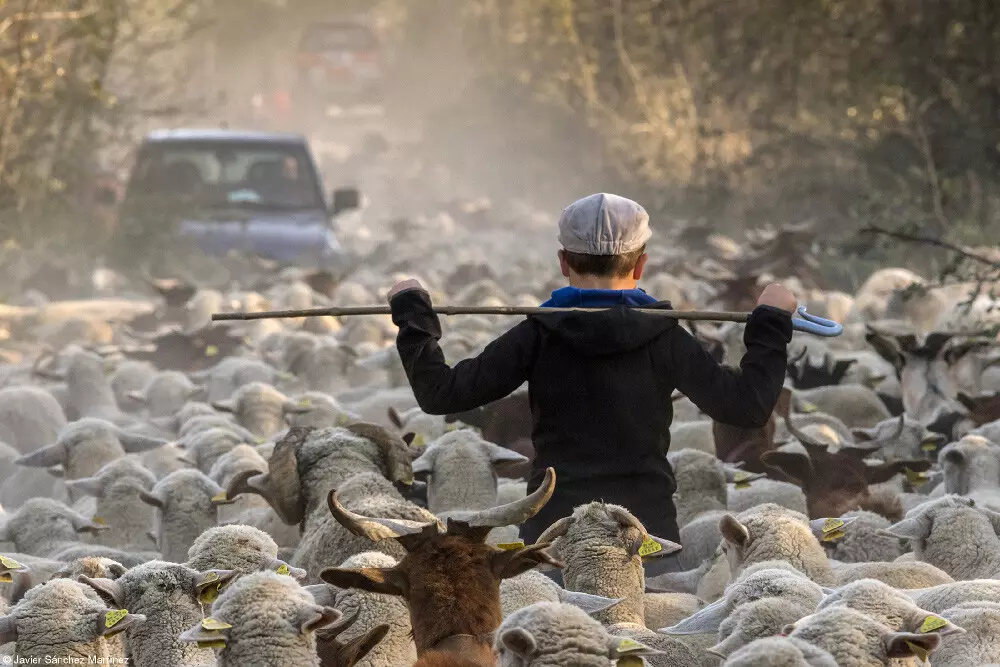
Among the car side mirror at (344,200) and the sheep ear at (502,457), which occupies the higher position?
the sheep ear at (502,457)

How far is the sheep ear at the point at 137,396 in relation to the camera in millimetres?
9398

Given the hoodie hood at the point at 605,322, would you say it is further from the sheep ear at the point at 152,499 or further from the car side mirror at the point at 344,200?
the car side mirror at the point at 344,200

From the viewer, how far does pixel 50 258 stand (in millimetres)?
15930

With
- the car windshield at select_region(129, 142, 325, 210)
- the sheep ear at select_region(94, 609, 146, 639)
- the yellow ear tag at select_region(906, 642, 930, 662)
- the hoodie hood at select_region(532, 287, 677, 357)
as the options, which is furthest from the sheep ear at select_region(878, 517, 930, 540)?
the car windshield at select_region(129, 142, 325, 210)

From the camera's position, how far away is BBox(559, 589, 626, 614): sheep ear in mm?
4070

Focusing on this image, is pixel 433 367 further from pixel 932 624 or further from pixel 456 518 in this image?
pixel 932 624

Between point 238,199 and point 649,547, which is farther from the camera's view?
point 238,199

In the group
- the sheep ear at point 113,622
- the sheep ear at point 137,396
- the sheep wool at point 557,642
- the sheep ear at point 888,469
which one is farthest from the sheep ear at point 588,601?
the sheep ear at point 137,396

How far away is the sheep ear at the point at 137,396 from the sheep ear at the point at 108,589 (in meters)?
5.39

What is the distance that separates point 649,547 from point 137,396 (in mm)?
5520

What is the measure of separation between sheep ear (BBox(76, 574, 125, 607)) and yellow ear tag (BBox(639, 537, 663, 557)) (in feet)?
4.69

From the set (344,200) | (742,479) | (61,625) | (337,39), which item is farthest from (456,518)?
(337,39)

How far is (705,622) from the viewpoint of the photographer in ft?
13.5

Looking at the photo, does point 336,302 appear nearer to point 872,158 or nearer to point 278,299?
point 278,299
